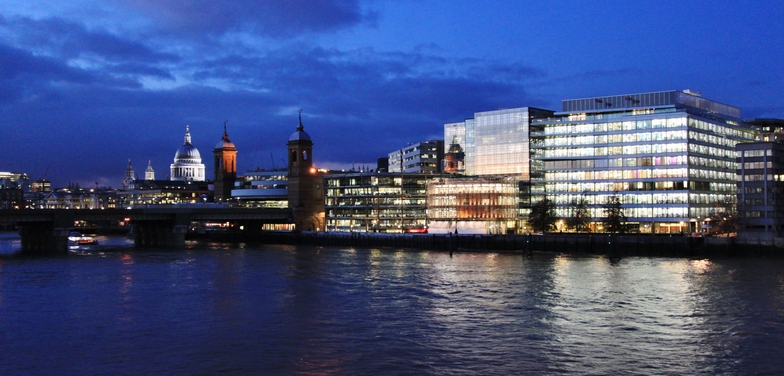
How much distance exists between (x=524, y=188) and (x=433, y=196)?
15.6 m

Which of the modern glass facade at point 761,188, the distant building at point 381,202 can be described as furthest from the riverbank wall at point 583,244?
the distant building at point 381,202

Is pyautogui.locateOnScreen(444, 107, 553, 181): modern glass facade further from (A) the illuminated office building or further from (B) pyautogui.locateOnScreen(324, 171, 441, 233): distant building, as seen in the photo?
(B) pyautogui.locateOnScreen(324, 171, 441, 233): distant building

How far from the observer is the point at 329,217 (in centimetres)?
15288

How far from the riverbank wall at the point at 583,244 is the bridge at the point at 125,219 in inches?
736

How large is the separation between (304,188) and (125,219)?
40680mm

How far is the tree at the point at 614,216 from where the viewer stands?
106 metres

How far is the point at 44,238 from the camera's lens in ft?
370

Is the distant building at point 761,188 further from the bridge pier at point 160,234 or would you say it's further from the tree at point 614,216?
the bridge pier at point 160,234

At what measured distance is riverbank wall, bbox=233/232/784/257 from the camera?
8731 cm

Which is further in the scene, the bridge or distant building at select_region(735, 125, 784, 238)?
the bridge

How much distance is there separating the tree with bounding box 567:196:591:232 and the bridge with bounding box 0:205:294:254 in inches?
2133

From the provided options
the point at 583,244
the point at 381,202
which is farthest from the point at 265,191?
the point at 583,244

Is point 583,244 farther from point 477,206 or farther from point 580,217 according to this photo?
point 477,206

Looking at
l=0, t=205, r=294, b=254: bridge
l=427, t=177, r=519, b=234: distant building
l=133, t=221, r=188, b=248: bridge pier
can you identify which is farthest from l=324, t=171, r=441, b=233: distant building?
l=133, t=221, r=188, b=248: bridge pier
